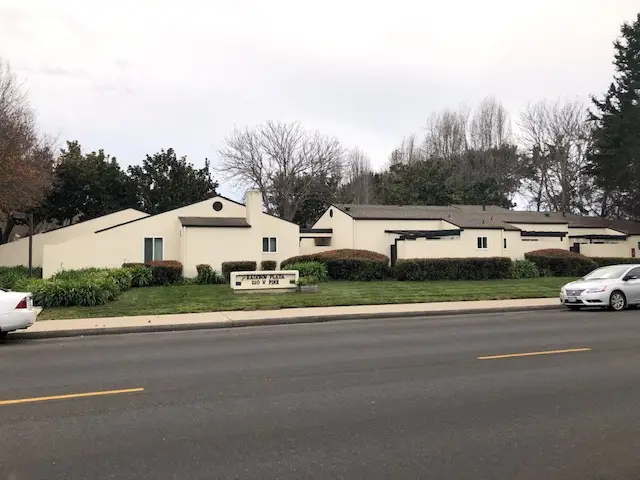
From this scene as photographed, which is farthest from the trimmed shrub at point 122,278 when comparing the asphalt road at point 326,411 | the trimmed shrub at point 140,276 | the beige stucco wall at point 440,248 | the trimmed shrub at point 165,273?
the beige stucco wall at point 440,248

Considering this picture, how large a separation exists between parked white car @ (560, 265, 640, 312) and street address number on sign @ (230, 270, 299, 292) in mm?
9796

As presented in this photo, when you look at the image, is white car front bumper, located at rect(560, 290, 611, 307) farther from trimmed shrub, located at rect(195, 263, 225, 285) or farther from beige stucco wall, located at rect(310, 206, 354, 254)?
beige stucco wall, located at rect(310, 206, 354, 254)

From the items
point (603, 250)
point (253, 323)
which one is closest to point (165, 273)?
point (253, 323)

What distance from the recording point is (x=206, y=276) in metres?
27.4

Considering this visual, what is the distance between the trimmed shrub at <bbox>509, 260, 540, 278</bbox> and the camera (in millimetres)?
29672

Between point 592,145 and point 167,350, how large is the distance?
168ft

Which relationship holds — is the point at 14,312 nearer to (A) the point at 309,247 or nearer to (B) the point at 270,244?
(B) the point at 270,244

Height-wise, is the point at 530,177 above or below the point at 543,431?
above

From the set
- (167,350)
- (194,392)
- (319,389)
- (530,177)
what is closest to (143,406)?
(194,392)

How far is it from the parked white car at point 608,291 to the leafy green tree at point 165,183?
38147 mm

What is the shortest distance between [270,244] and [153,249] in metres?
6.61

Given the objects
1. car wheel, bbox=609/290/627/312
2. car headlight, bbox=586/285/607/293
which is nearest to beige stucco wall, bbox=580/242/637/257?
car wheel, bbox=609/290/627/312

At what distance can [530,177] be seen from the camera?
61656mm

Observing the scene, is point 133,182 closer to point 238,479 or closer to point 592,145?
point 592,145
